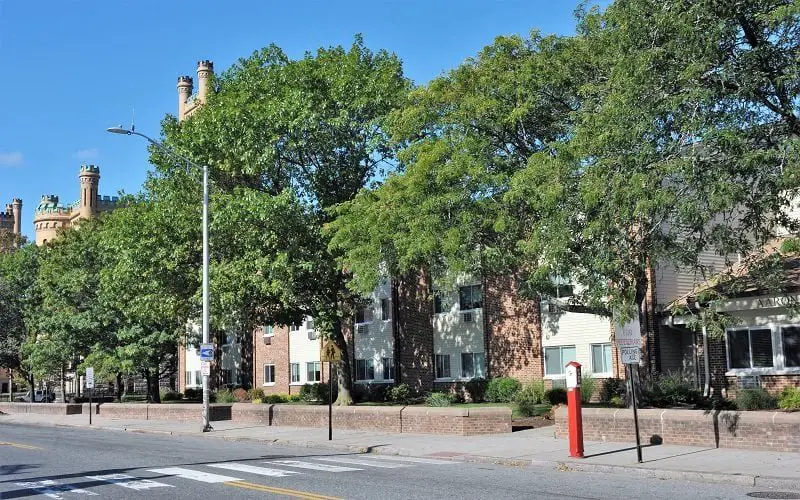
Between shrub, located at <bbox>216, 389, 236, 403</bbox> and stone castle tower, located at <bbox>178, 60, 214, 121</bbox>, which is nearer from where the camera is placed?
shrub, located at <bbox>216, 389, 236, 403</bbox>

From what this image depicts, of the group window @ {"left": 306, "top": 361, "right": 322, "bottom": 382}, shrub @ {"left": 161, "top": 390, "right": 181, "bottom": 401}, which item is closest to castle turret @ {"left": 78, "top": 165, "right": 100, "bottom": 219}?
shrub @ {"left": 161, "top": 390, "right": 181, "bottom": 401}

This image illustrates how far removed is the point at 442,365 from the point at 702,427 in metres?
21.6

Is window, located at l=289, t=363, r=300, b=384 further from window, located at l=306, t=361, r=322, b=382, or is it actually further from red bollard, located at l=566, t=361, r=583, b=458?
red bollard, located at l=566, t=361, r=583, b=458

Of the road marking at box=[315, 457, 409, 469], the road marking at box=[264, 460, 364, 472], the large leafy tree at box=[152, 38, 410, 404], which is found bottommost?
the road marking at box=[315, 457, 409, 469]

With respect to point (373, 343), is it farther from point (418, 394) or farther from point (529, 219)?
point (529, 219)

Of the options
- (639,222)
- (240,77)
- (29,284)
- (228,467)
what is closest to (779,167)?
(639,222)

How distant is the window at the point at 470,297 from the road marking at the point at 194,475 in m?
21.7

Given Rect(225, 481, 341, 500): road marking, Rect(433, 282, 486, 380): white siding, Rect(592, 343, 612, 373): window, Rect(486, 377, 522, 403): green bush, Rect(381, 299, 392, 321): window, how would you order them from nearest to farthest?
Rect(225, 481, 341, 500): road marking, Rect(592, 343, 612, 373): window, Rect(486, 377, 522, 403): green bush, Rect(433, 282, 486, 380): white siding, Rect(381, 299, 392, 321): window

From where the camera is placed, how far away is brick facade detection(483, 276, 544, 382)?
3294 centimetres

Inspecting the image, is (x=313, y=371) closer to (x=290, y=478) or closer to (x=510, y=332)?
(x=510, y=332)

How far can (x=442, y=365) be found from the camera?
123 feet

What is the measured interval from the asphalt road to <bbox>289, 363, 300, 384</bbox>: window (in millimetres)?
26560

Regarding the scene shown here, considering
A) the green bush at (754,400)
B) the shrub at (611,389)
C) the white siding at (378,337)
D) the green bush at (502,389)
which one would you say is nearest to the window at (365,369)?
the white siding at (378,337)

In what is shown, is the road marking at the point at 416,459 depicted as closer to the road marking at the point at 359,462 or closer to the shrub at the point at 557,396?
the road marking at the point at 359,462
